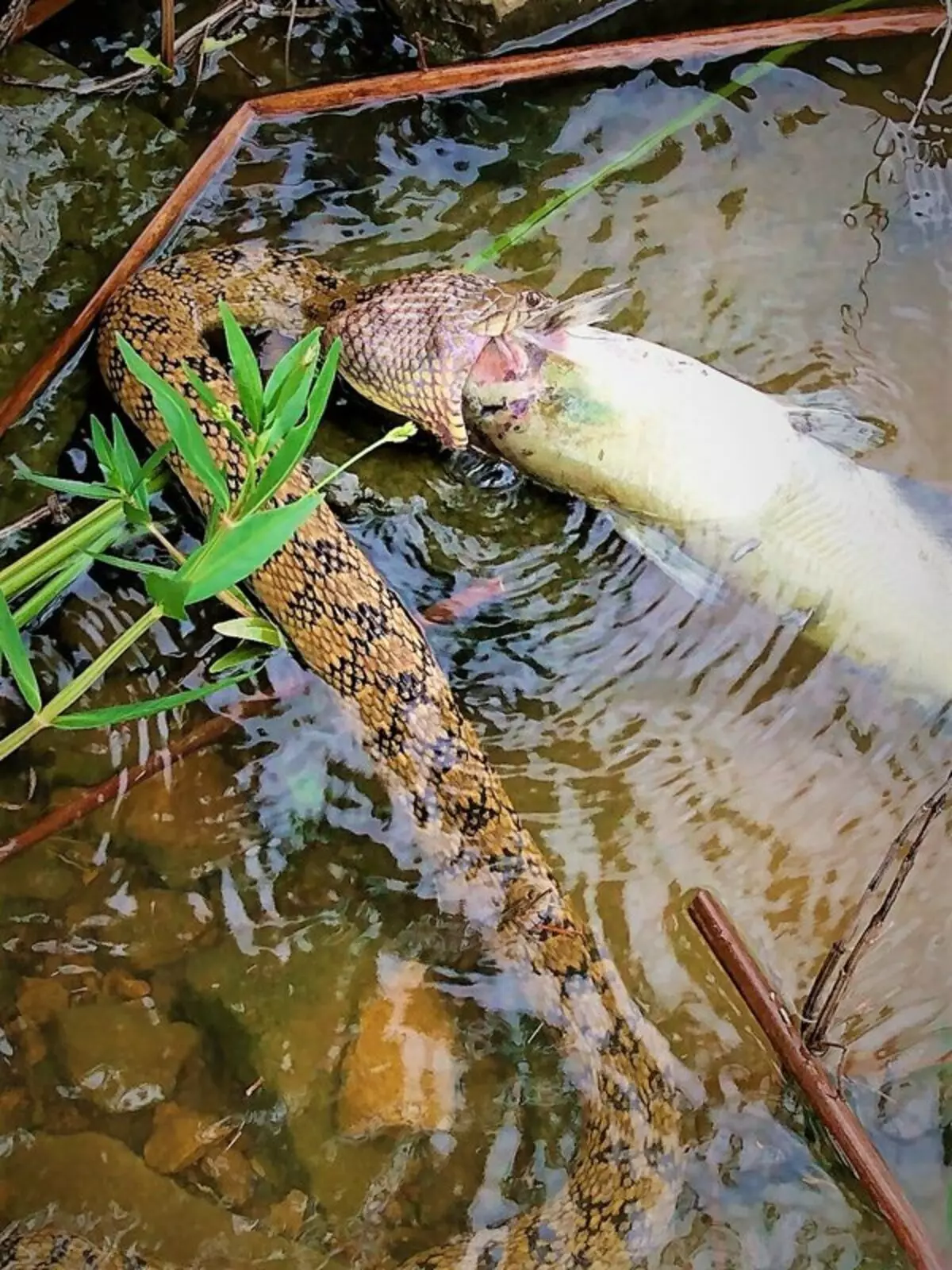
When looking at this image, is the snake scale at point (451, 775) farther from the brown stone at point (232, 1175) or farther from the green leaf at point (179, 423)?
the green leaf at point (179, 423)

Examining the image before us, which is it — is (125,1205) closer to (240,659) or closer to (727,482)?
(240,659)

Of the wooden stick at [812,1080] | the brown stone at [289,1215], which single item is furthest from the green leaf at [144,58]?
the brown stone at [289,1215]

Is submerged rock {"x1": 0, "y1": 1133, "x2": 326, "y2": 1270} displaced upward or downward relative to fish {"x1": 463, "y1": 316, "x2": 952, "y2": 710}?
downward

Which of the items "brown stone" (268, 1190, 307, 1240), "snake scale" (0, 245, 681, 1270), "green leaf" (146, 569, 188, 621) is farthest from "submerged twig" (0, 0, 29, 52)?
"brown stone" (268, 1190, 307, 1240)

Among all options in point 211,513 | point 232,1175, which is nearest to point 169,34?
point 211,513

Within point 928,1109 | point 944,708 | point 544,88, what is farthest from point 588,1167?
point 544,88

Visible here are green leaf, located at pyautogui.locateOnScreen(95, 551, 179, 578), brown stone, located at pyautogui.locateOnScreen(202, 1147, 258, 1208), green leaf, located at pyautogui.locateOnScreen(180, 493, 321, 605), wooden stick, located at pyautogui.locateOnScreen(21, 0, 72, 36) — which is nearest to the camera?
green leaf, located at pyautogui.locateOnScreen(180, 493, 321, 605)

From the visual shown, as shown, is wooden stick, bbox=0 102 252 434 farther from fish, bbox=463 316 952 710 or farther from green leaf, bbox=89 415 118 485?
fish, bbox=463 316 952 710
